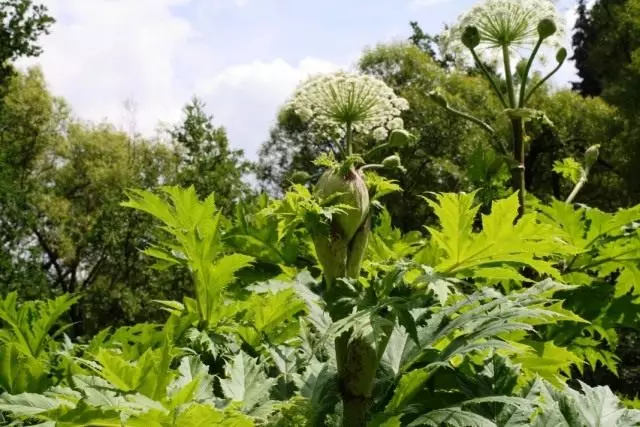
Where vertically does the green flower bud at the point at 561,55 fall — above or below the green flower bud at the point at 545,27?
below

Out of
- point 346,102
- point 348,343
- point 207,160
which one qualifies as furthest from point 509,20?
point 207,160

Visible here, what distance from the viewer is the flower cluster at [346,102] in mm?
1733

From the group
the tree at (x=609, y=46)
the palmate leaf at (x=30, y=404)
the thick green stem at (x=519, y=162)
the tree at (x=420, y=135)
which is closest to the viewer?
the palmate leaf at (x=30, y=404)

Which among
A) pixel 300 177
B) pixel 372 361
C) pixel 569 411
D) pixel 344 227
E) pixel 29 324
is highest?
pixel 300 177

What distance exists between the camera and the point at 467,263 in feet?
4.63

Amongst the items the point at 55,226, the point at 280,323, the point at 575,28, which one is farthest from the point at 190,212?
the point at 575,28

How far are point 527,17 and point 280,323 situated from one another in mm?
1686

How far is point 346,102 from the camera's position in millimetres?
1727

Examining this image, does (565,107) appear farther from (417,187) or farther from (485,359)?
(485,359)

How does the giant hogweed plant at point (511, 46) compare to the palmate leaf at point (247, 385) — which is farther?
the giant hogweed plant at point (511, 46)

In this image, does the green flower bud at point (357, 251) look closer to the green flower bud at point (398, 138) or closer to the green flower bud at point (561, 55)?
the green flower bud at point (398, 138)

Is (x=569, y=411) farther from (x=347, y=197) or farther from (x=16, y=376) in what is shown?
(x=16, y=376)

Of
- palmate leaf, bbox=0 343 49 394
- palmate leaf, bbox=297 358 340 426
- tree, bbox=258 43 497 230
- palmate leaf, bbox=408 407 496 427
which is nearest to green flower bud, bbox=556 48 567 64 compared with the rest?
palmate leaf, bbox=297 358 340 426

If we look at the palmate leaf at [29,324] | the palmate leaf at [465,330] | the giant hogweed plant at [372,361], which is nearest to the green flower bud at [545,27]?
the giant hogweed plant at [372,361]
